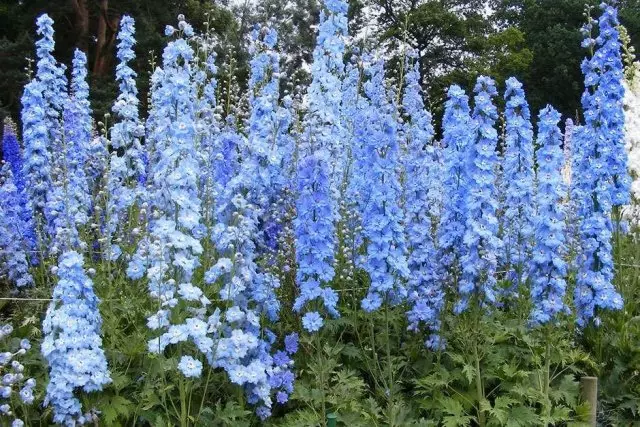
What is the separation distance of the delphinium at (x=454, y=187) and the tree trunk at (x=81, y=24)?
1463 centimetres

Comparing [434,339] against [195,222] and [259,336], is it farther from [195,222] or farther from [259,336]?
[195,222]

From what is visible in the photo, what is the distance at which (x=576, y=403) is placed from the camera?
4.11 metres

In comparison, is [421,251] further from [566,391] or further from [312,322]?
[566,391]

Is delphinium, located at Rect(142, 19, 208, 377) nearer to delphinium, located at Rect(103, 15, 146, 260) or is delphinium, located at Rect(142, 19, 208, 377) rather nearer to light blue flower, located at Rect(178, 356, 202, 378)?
light blue flower, located at Rect(178, 356, 202, 378)

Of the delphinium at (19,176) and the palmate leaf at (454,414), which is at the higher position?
the delphinium at (19,176)

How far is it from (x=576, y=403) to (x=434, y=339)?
3.05ft

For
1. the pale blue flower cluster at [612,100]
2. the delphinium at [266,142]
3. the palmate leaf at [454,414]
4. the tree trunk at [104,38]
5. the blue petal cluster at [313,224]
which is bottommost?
the palmate leaf at [454,414]

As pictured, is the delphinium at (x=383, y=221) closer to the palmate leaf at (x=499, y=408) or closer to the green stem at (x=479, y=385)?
the green stem at (x=479, y=385)

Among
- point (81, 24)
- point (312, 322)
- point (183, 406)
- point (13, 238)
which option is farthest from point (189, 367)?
point (81, 24)

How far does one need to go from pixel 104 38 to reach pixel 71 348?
51.9 ft

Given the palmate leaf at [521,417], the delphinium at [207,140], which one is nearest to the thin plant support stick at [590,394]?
the palmate leaf at [521,417]

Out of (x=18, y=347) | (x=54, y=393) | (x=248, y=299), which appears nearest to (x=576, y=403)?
(x=248, y=299)

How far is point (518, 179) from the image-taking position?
14.5ft

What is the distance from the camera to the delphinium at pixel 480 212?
151 inches
